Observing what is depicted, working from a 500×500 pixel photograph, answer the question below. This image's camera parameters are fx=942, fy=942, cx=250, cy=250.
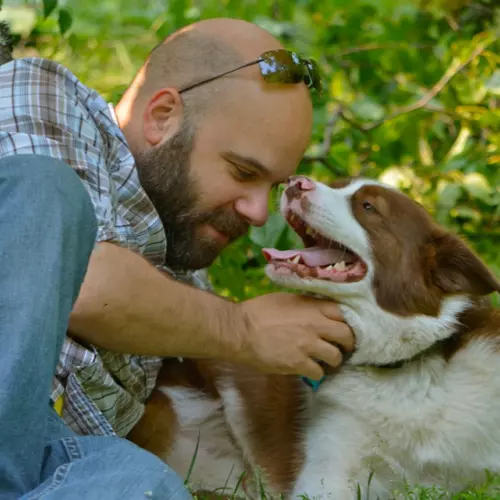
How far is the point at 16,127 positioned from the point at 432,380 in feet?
4.93

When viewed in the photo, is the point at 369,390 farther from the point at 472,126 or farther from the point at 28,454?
the point at 472,126

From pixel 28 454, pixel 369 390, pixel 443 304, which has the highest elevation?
pixel 28 454

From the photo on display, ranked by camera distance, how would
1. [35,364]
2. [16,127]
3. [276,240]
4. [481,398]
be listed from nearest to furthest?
[35,364]
[16,127]
[481,398]
[276,240]

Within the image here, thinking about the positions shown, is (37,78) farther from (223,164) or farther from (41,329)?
(41,329)

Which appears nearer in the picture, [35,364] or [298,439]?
[35,364]

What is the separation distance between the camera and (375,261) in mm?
2955

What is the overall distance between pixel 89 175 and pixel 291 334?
769mm

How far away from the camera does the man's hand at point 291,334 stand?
2840 millimetres

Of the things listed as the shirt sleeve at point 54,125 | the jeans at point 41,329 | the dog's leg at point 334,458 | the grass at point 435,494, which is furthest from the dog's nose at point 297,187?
the jeans at point 41,329

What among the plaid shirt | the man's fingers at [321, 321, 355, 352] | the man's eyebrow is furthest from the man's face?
the man's fingers at [321, 321, 355, 352]

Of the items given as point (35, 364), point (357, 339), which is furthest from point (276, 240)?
point (35, 364)

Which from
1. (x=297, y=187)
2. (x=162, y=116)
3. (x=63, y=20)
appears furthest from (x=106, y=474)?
(x=63, y=20)

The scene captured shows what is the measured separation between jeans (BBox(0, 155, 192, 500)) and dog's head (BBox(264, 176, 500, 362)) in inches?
39.9

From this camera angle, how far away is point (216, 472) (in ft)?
10.8
